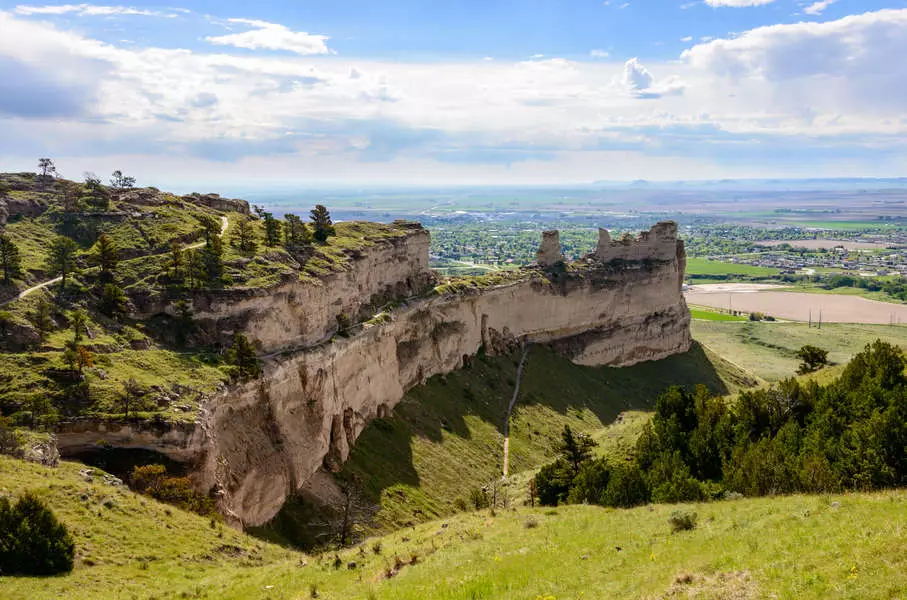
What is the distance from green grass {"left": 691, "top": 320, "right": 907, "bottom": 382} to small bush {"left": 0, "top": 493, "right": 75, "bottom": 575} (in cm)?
9815

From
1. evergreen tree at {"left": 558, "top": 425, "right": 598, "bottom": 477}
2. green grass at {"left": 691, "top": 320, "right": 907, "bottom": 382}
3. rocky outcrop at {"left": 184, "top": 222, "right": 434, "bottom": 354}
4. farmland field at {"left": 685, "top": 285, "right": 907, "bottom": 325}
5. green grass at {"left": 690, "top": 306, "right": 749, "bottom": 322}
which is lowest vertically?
green grass at {"left": 691, "top": 320, "right": 907, "bottom": 382}

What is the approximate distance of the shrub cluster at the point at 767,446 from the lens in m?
28.9

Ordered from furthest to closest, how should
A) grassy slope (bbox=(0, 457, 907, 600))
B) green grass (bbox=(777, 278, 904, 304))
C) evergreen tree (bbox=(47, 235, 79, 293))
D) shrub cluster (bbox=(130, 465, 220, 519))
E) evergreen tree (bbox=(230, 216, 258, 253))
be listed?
1. green grass (bbox=(777, 278, 904, 304))
2. evergreen tree (bbox=(230, 216, 258, 253))
3. evergreen tree (bbox=(47, 235, 79, 293))
4. shrub cluster (bbox=(130, 465, 220, 519))
5. grassy slope (bbox=(0, 457, 907, 600))

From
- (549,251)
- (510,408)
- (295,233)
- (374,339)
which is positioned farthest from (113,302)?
(549,251)

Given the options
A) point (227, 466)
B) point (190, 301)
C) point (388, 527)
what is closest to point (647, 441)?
point (388, 527)

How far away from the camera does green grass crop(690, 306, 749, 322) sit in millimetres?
151675

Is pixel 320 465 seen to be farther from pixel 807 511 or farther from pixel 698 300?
pixel 698 300

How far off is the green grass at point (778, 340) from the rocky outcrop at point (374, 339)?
21.2 meters

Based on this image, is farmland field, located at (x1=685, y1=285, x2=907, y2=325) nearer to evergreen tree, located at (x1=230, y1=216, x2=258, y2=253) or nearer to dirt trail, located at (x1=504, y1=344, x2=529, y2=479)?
dirt trail, located at (x1=504, y1=344, x2=529, y2=479)

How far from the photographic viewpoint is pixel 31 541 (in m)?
21.1

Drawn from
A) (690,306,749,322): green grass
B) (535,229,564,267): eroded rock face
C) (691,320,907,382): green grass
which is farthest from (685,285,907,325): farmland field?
(535,229,564,267): eroded rock face

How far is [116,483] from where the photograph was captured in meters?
28.5

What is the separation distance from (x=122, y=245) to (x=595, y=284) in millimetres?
58472

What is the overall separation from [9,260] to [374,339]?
25721mm
